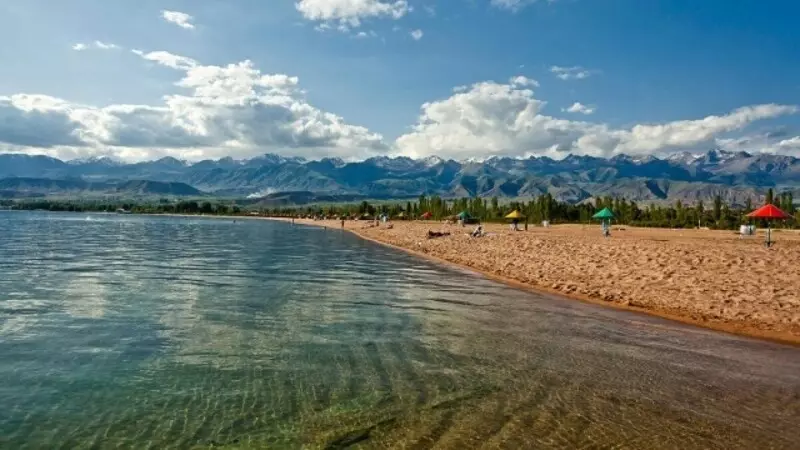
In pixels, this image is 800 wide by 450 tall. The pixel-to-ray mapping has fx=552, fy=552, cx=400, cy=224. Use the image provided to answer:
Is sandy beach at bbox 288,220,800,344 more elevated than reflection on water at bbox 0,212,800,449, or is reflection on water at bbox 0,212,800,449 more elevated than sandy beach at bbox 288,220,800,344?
sandy beach at bbox 288,220,800,344

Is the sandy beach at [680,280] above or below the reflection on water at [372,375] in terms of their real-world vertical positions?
above

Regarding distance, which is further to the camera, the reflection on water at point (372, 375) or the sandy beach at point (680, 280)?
the sandy beach at point (680, 280)

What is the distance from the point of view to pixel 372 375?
16750mm

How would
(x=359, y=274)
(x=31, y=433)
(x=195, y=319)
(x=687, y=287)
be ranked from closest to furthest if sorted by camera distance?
(x=31, y=433) < (x=195, y=319) < (x=687, y=287) < (x=359, y=274)

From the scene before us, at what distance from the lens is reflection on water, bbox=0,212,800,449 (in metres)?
12.6

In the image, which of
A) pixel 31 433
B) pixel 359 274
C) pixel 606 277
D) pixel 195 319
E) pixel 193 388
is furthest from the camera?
pixel 359 274

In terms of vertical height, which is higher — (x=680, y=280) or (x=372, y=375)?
(x=680, y=280)

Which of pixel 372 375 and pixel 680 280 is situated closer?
pixel 372 375

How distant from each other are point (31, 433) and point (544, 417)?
463 inches

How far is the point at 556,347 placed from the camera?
813 inches

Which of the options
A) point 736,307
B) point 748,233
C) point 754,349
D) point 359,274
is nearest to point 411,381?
point 754,349

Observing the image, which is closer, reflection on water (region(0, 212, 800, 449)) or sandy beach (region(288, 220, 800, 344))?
reflection on water (region(0, 212, 800, 449))

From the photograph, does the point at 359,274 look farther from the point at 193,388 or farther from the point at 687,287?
the point at 193,388

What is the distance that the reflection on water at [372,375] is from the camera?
12555 mm
